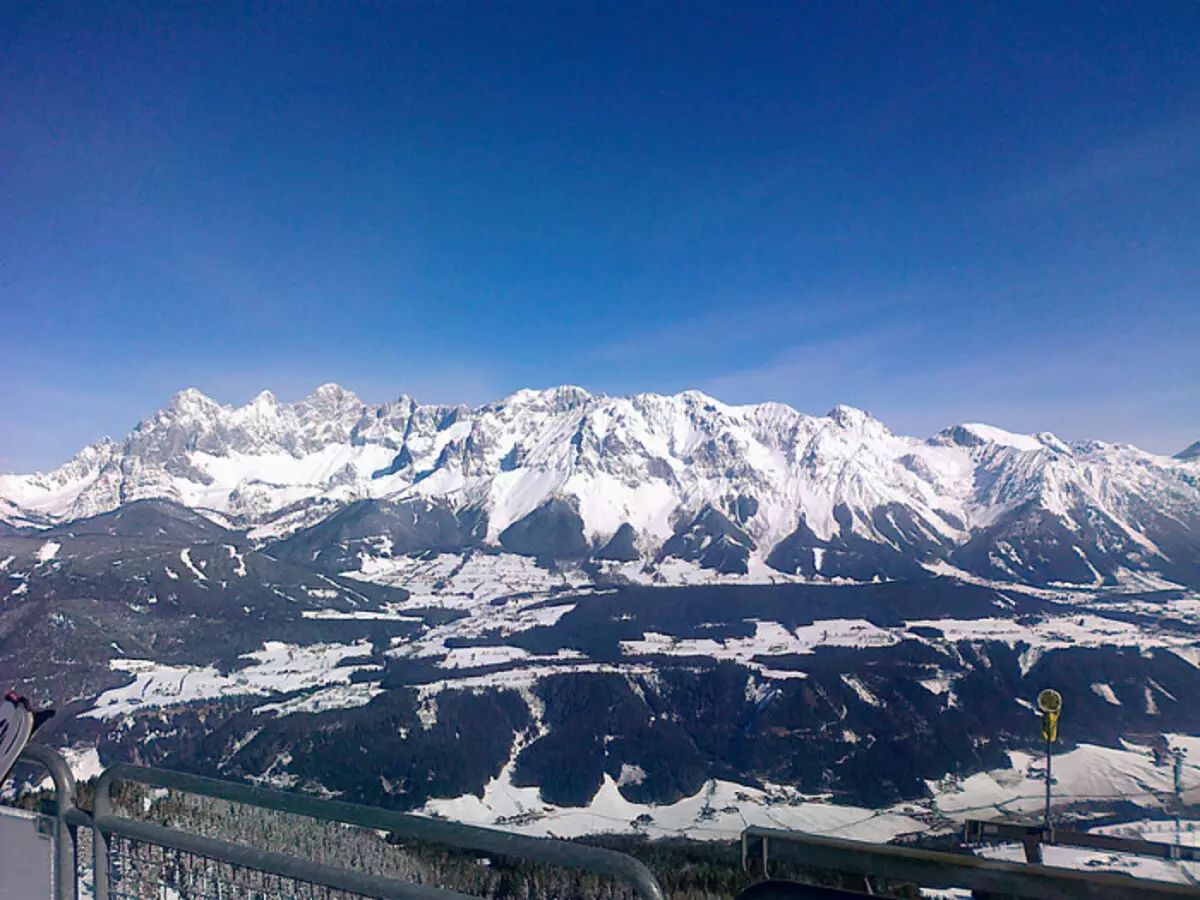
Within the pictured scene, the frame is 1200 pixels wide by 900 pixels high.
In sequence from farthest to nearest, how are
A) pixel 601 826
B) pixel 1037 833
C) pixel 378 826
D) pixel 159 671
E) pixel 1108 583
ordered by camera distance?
1. pixel 1108 583
2. pixel 159 671
3. pixel 601 826
4. pixel 1037 833
5. pixel 378 826

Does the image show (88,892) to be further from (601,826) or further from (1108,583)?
(1108,583)

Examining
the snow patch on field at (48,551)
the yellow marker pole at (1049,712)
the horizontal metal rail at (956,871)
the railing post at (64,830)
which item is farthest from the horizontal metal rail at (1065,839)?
the snow patch on field at (48,551)

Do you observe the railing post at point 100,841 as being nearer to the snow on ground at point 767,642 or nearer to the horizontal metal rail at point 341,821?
the horizontal metal rail at point 341,821

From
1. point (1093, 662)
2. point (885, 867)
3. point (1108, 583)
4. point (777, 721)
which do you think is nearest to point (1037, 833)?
point (885, 867)

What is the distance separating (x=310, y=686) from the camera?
85.3 meters

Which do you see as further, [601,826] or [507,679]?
[507,679]

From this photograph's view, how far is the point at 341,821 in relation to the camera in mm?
2582

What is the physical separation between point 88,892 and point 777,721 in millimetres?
82532

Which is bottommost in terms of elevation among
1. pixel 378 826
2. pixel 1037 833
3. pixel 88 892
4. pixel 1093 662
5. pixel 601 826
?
pixel 601 826

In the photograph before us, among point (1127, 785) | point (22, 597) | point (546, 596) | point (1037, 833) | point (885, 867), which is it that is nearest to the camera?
point (885, 867)

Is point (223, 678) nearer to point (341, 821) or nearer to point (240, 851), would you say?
point (240, 851)

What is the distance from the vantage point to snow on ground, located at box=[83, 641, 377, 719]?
7675 cm

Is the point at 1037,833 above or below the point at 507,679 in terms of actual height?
above

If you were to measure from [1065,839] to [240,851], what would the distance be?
3.50 metres
